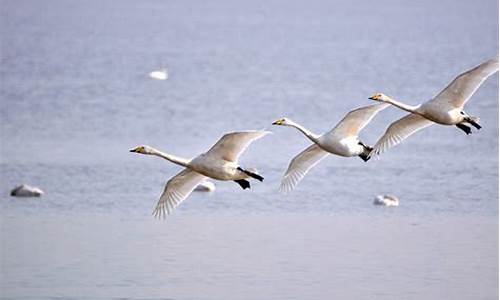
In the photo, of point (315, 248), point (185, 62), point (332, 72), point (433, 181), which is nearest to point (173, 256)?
point (315, 248)

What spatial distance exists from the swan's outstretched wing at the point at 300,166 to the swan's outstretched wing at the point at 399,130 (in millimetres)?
A: 1089

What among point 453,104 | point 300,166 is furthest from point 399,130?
point 300,166

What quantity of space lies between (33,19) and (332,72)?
51.6m

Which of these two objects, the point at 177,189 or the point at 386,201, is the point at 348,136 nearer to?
the point at 177,189

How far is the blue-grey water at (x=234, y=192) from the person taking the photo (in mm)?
23172

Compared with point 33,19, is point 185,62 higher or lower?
lower

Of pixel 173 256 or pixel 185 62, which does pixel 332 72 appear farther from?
pixel 173 256

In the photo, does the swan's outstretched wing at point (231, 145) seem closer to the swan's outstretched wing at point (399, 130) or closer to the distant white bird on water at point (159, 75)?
the swan's outstretched wing at point (399, 130)

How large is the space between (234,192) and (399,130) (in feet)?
25.1

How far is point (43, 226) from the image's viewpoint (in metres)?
27.0

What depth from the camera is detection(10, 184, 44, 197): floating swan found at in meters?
29.4

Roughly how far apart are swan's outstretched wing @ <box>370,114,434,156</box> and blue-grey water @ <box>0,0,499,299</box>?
1.83m

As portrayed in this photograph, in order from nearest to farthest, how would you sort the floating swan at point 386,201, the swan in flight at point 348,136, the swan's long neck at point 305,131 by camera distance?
the swan's long neck at point 305,131
the swan in flight at point 348,136
the floating swan at point 386,201

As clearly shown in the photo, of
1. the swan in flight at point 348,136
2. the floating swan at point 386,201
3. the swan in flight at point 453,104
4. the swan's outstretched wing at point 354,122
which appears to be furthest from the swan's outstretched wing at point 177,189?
the floating swan at point 386,201
